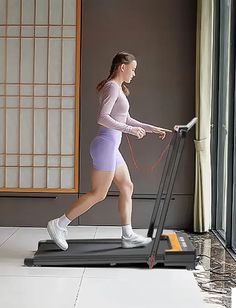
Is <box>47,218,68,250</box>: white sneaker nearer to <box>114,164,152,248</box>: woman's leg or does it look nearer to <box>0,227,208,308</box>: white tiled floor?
<box>0,227,208,308</box>: white tiled floor

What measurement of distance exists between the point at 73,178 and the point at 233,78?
1955 mm

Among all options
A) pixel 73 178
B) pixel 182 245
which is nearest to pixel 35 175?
pixel 73 178

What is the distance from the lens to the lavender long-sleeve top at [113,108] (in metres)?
4.50

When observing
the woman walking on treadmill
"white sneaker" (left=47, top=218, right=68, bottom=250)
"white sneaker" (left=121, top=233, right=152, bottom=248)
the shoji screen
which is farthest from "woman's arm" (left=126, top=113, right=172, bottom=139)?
the shoji screen

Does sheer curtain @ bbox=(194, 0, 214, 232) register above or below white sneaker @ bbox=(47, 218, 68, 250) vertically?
above

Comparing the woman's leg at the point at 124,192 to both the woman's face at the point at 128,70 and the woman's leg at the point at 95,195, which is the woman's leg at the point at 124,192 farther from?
the woman's face at the point at 128,70

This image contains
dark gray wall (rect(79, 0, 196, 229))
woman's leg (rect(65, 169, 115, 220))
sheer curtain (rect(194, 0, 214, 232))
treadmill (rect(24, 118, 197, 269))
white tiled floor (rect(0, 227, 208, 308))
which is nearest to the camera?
white tiled floor (rect(0, 227, 208, 308))

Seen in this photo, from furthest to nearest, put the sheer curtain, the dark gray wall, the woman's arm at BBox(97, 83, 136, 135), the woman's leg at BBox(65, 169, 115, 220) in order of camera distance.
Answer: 1. the dark gray wall
2. the sheer curtain
3. the woman's leg at BBox(65, 169, 115, 220)
4. the woman's arm at BBox(97, 83, 136, 135)

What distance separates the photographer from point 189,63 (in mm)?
5996

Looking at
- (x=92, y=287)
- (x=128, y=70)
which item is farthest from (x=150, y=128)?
(x=92, y=287)

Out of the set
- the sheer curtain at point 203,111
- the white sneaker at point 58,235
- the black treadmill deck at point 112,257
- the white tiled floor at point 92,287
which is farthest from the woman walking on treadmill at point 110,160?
the sheer curtain at point 203,111

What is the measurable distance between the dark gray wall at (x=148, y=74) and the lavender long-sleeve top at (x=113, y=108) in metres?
1.29

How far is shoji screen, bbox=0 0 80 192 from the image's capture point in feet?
19.7

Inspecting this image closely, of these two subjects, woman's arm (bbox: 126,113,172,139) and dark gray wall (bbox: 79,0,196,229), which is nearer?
woman's arm (bbox: 126,113,172,139)
